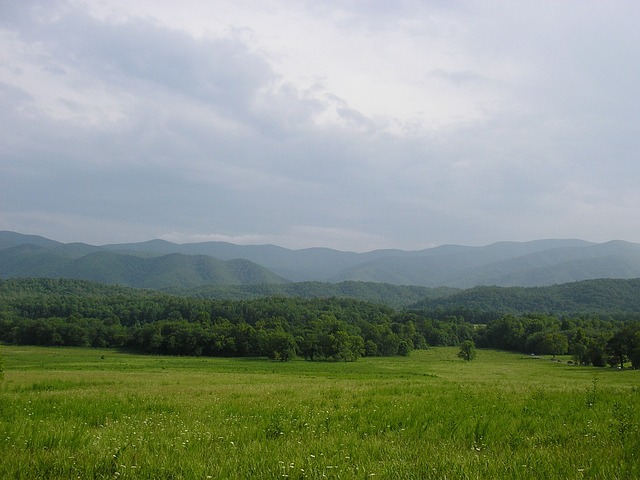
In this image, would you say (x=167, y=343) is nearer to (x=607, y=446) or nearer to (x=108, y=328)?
(x=108, y=328)

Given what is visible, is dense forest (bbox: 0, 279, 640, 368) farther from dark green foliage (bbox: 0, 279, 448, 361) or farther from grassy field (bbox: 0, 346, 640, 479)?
grassy field (bbox: 0, 346, 640, 479)

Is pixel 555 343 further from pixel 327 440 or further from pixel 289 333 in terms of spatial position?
pixel 327 440

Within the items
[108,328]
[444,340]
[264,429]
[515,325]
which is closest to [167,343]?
[108,328]

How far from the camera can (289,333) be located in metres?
104

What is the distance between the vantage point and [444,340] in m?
143

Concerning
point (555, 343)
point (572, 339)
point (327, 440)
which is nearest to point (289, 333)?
point (555, 343)

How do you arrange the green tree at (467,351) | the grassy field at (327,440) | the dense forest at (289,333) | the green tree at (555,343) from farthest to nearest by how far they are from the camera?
the green tree at (555,343), the dense forest at (289,333), the green tree at (467,351), the grassy field at (327,440)

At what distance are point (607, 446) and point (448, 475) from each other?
3.27 meters

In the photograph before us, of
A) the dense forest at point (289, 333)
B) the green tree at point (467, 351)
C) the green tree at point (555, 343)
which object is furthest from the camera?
the green tree at point (555, 343)

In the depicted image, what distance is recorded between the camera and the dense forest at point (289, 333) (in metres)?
95.5

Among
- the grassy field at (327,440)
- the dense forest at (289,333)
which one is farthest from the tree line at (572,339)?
the grassy field at (327,440)

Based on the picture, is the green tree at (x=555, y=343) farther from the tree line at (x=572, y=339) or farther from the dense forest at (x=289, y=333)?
the dense forest at (x=289, y=333)

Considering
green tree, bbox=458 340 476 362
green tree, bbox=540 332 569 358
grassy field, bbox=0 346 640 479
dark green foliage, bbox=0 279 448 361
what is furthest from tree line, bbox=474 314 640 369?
grassy field, bbox=0 346 640 479

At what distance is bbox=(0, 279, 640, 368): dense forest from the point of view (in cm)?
9550
